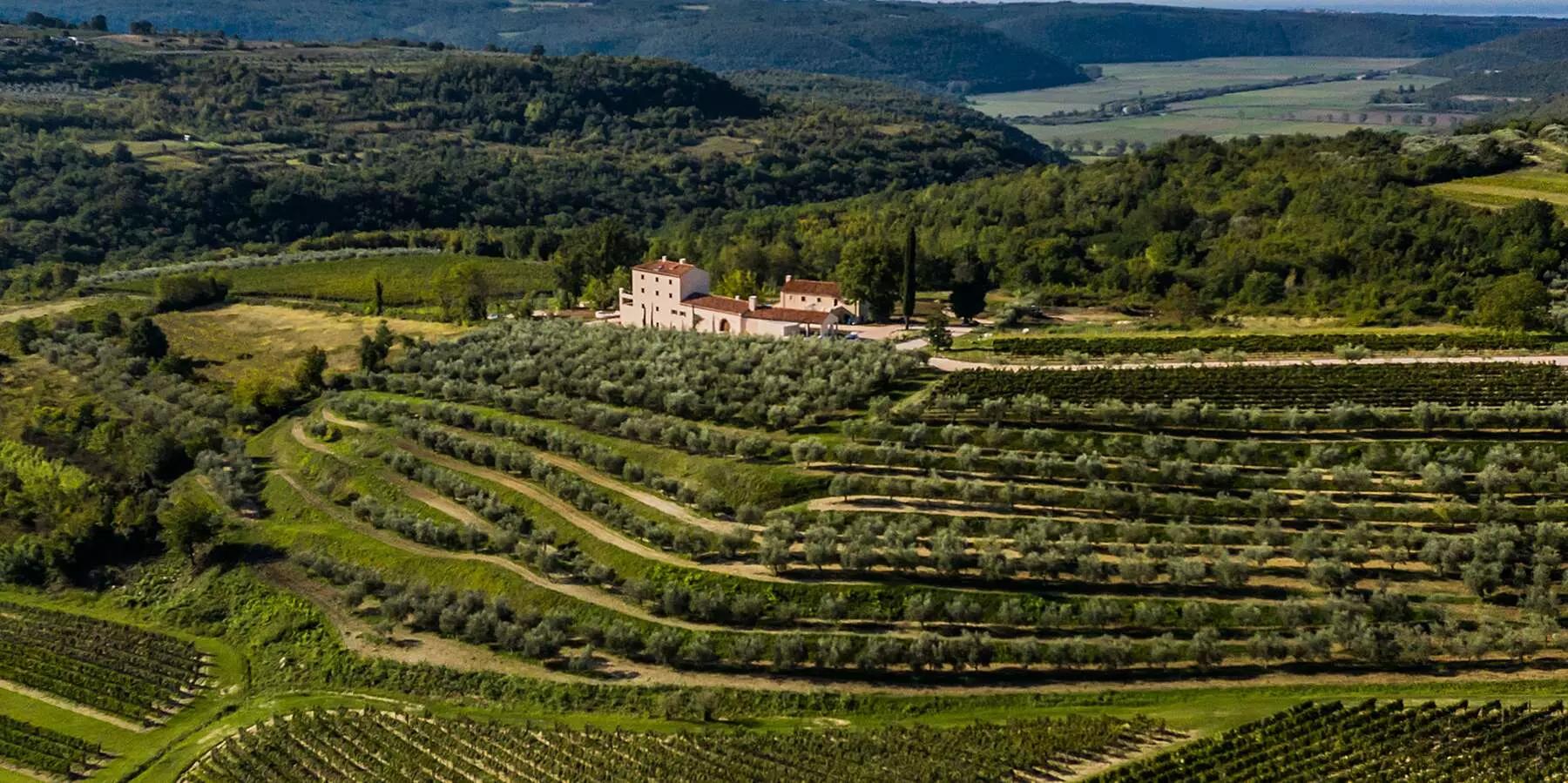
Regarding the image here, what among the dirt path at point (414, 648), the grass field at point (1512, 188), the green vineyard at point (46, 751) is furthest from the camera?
the grass field at point (1512, 188)

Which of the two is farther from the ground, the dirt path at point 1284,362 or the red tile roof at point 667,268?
the red tile roof at point 667,268

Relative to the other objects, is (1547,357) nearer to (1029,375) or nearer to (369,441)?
(1029,375)

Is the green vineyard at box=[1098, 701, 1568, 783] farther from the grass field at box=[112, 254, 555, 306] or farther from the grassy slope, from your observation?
the grass field at box=[112, 254, 555, 306]

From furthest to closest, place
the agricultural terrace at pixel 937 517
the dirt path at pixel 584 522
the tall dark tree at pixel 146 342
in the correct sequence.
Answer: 1. the tall dark tree at pixel 146 342
2. the dirt path at pixel 584 522
3. the agricultural terrace at pixel 937 517

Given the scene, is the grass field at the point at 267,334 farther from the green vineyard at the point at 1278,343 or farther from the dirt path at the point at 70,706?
the green vineyard at the point at 1278,343

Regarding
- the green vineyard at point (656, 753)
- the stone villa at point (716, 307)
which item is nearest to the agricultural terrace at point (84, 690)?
the green vineyard at point (656, 753)

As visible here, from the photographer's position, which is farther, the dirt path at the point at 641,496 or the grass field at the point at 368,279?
the grass field at the point at 368,279
